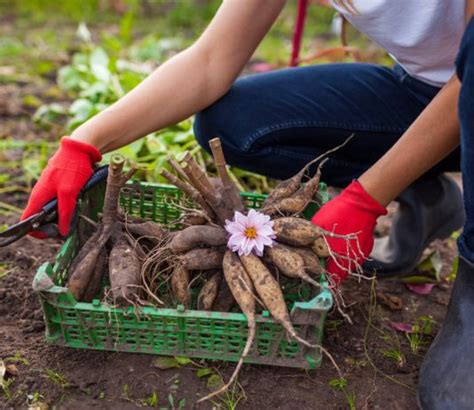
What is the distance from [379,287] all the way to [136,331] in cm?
78

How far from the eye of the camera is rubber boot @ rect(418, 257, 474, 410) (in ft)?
4.20

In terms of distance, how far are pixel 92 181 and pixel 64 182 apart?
3.1 inches

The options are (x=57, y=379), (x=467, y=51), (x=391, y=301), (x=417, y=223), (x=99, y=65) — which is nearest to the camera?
(x=467, y=51)

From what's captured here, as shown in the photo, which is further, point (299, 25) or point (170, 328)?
point (299, 25)

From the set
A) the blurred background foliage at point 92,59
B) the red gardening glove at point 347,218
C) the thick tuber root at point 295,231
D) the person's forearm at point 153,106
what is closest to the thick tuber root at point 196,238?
the thick tuber root at point 295,231

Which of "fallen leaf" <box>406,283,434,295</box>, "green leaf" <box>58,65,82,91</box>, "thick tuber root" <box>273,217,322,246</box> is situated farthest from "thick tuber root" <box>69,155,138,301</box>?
"green leaf" <box>58,65,82,91</box>

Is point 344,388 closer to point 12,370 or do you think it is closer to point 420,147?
point 420,147

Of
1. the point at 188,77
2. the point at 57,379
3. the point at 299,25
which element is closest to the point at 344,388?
the point at 57,379

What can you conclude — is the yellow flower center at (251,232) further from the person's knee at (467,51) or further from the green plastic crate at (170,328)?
the person's knee at (467,51)

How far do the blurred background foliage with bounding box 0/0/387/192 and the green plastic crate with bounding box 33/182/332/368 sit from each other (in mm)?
612

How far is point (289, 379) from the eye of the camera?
4.67 feet

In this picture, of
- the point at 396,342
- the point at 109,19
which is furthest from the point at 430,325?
the point at 109,19

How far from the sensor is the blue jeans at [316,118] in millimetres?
1789

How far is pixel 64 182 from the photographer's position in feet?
4.83
